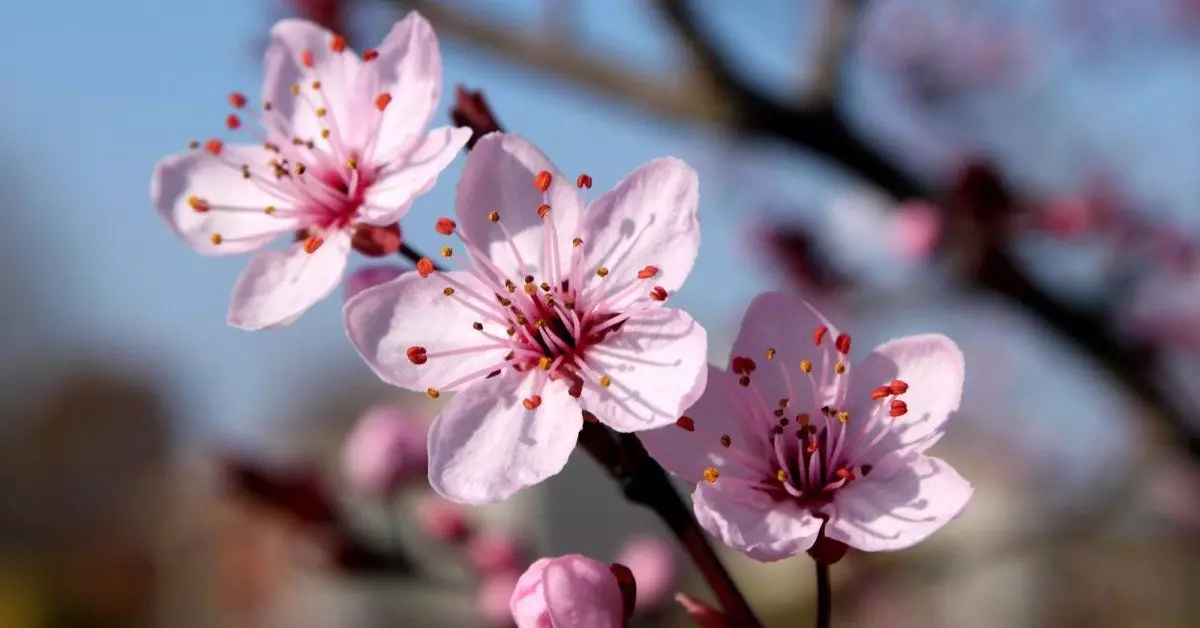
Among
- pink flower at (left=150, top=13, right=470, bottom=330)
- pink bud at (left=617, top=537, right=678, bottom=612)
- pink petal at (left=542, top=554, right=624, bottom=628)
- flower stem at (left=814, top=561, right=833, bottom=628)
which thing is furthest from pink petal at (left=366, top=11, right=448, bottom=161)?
pink bud at (left=617, top=537, right=678, bottom=612)

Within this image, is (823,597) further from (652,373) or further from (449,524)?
(449,524)

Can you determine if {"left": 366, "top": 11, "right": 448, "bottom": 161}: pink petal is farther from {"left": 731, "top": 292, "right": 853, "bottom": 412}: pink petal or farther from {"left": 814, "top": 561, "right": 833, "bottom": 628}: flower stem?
{"left": 814, "top": 561, "right": 833, "bottom": 628}: flower stem

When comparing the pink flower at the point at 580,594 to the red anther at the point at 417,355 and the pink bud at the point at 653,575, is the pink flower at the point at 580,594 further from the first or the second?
the pink bud at the point at 653,575

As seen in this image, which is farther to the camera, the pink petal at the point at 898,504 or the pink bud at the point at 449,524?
the pink bud at the point at 449,524

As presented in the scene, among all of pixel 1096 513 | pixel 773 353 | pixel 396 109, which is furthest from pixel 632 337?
pixel 1096 513

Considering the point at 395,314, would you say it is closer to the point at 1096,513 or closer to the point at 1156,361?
the point at 1156,361

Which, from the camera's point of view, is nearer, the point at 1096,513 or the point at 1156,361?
the point at 1156,361

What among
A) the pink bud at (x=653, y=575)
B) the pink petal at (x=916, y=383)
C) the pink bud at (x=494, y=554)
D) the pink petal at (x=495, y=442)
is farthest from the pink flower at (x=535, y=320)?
the pink bud at (x=494, y=554)

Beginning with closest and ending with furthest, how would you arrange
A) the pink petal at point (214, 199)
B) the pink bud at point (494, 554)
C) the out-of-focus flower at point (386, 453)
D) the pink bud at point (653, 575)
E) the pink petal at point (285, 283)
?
1. the pink petal at point (285, 283)
2. the pink petal at point (214, 199)
3. the pink bud at point (653, 575)
4. the pink bud at point (494, 554)
5. the out-of-focus flower at point (386, 453)
